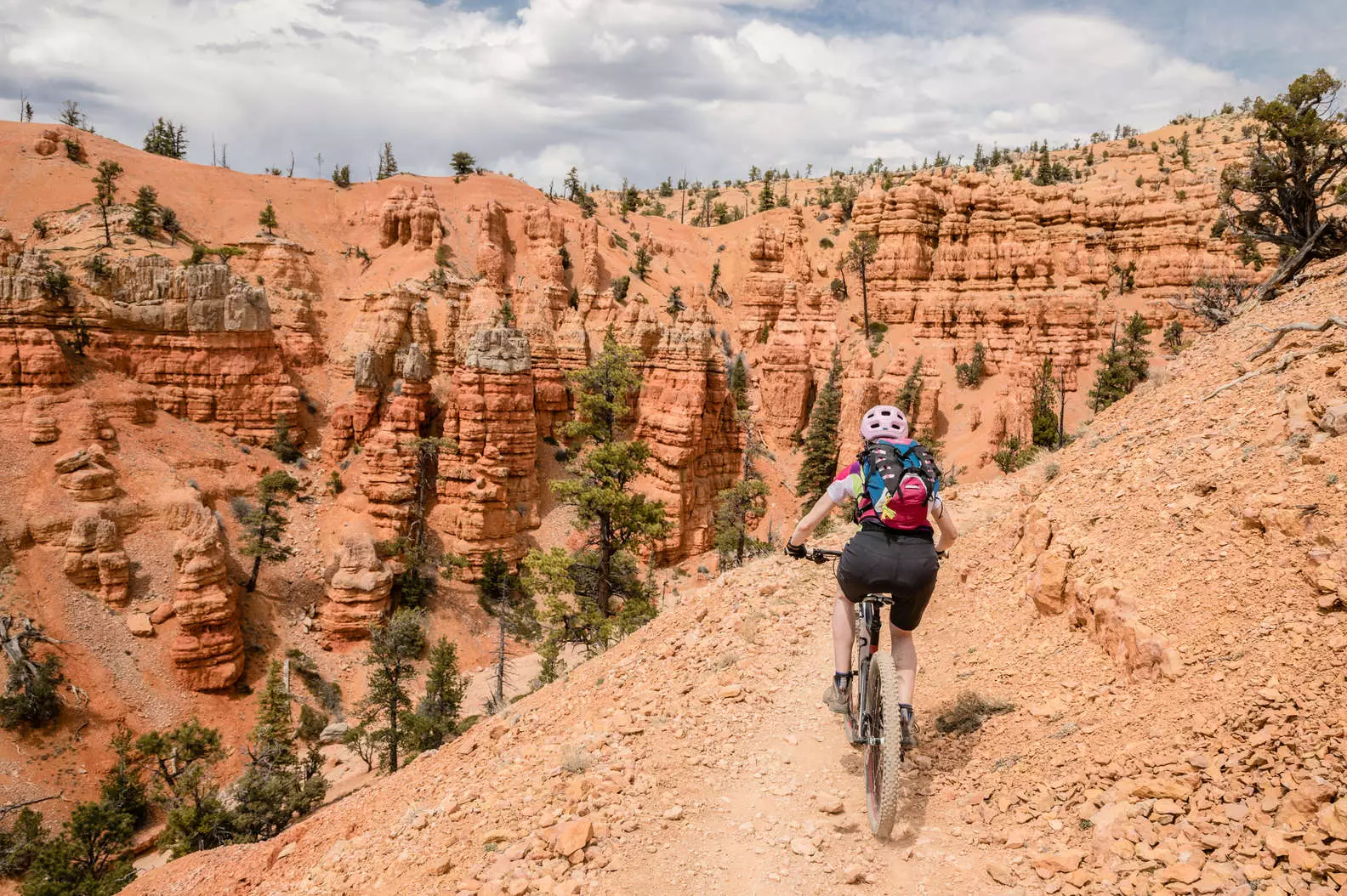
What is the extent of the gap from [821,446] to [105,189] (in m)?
44.5

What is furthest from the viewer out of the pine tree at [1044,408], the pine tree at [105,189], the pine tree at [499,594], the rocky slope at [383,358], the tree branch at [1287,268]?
the pine tree at [105,189]

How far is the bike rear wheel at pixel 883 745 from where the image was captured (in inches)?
175

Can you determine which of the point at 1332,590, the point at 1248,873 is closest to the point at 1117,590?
the point at 1332,590

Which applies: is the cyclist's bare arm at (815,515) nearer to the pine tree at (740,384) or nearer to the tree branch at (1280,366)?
the tree branch at (1280,366)

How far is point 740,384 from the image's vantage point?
151 feet

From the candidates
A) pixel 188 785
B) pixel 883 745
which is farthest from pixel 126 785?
pixel 883 745

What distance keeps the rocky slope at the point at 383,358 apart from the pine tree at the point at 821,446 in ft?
3.29

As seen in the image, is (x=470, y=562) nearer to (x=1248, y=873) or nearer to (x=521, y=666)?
(x=521, y=666)

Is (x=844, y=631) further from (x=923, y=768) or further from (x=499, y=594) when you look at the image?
(x=499, y=594)

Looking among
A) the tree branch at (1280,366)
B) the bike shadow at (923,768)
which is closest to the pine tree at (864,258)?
the tree branch at (1280,366)

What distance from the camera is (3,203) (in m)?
39.5

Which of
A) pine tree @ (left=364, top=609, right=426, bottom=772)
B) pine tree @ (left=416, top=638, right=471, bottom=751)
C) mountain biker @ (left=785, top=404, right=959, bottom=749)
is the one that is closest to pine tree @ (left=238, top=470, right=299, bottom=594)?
pine tree @ (left=364, top=609, right=426, bottom=772)

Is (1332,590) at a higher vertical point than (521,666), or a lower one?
higher

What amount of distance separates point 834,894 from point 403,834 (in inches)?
171
